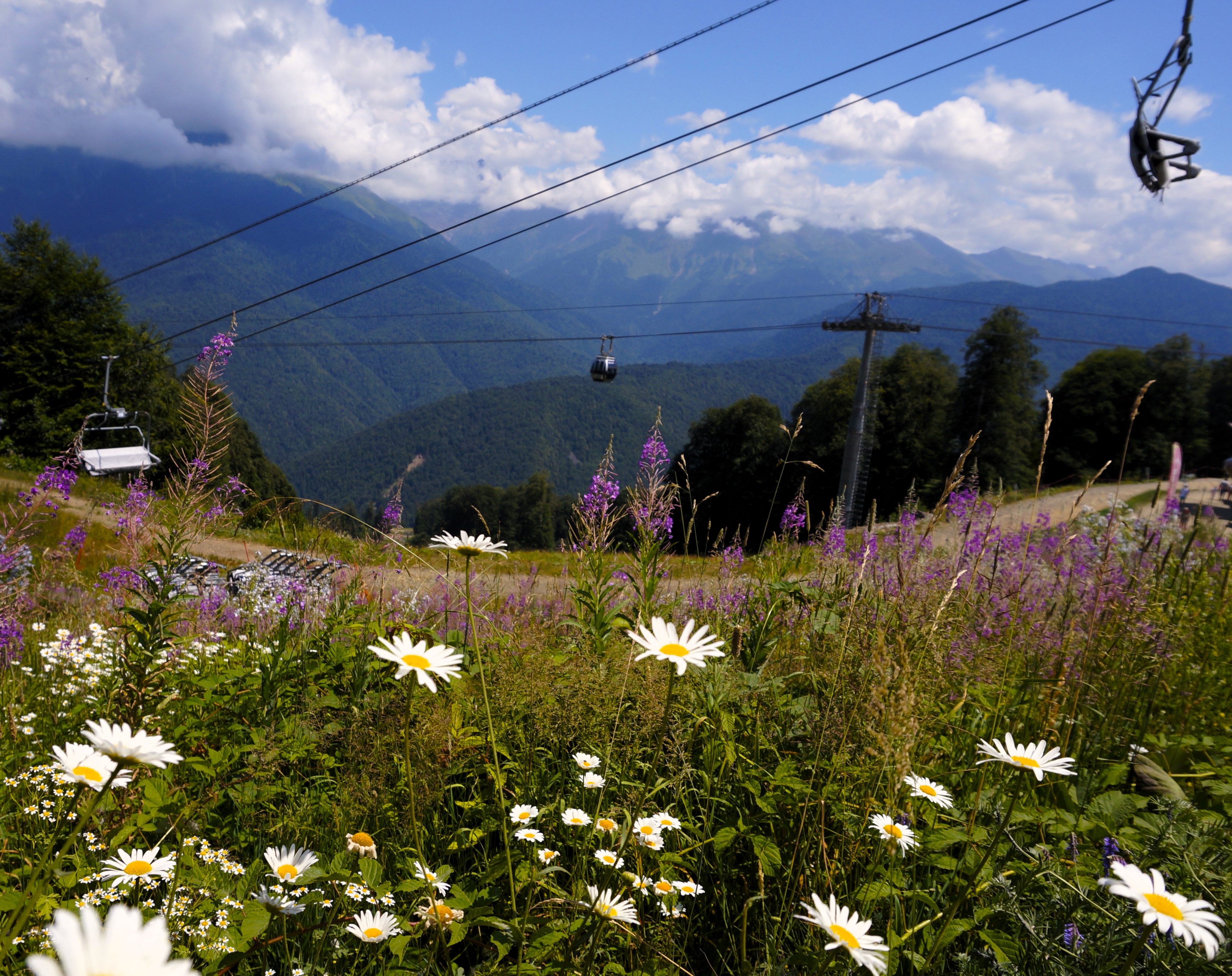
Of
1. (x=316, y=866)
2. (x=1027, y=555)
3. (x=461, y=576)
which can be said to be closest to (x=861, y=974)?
(x=316, y=866)

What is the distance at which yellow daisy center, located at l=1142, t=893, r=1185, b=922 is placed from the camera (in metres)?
0.99

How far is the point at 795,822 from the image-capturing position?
1825 mm

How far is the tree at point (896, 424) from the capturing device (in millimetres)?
41656

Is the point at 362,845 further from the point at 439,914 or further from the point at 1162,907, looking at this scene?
the point at 1162,907

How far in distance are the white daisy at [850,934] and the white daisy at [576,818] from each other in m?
0.60

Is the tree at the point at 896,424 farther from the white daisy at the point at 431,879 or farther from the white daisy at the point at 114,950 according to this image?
the white daisy at the point at 114,950

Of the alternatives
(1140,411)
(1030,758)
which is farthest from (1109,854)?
(1140,411)

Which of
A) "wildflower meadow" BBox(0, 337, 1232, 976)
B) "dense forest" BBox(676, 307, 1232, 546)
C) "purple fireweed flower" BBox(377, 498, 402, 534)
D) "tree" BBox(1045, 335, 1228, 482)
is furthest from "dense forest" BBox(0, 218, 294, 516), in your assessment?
"tree" BBox(1045, 335, 1228, 482)

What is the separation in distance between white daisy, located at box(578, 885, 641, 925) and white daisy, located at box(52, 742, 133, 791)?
0.74 meters

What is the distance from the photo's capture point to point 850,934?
1.06 m

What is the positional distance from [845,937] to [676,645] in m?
0.50

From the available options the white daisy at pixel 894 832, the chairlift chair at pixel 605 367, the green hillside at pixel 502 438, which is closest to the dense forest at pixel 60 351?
the chairlift chair at pixel 605 367

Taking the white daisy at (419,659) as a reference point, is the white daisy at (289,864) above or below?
below

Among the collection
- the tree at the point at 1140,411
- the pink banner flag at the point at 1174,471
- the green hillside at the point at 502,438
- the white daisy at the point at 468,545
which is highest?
the white daisy at the point at 468,545
